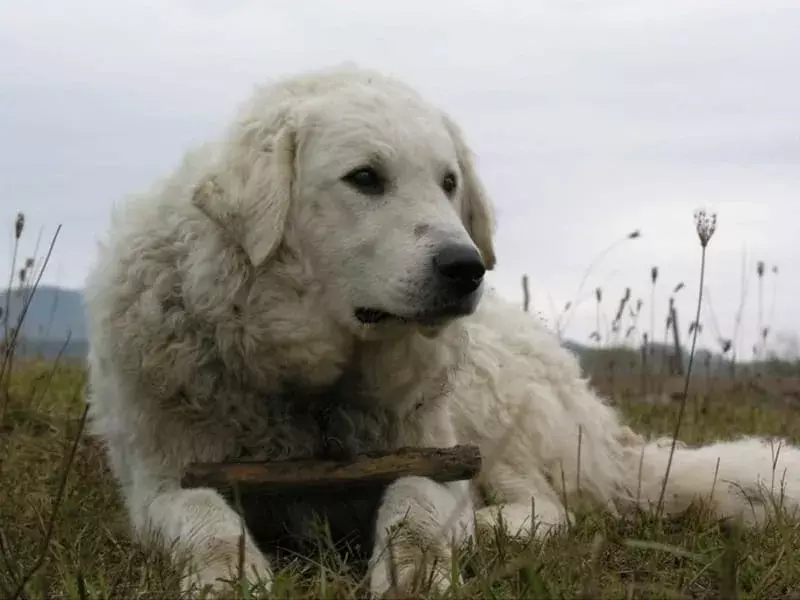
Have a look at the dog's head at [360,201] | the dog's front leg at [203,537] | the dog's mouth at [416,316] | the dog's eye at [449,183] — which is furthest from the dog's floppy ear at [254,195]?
the dog's front leg at [203,537]

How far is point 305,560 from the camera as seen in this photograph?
290cm

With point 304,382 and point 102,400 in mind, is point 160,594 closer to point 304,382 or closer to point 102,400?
point 304,382

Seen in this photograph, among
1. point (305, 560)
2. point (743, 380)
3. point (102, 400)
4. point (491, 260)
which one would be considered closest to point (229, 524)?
point (305, 560)

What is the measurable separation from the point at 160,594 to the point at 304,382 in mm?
1108

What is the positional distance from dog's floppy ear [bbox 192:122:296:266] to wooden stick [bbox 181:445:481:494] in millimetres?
597

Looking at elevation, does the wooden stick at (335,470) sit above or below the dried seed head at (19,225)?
below

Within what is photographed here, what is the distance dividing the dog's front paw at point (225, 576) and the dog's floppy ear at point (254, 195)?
0.90 m

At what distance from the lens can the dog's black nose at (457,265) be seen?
290cm

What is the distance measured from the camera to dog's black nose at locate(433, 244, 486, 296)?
2.90m

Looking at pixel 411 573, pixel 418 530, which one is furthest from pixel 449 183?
pixel 411 573

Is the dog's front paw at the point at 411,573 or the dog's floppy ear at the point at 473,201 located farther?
the dog's floppy ear at the point at 473,201

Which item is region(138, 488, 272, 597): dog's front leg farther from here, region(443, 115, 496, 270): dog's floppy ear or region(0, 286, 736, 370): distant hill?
region(443, 115, 496, 270): dog's floppy ear

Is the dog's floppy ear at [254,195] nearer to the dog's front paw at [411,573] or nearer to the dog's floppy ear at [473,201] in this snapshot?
the dog's floppy ear at [473,201]

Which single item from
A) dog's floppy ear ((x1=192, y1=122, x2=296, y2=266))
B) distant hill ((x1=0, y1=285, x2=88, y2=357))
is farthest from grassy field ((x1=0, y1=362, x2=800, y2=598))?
dog's floppy ear ((x1=192, y1=122, x2=296, y2=266))
